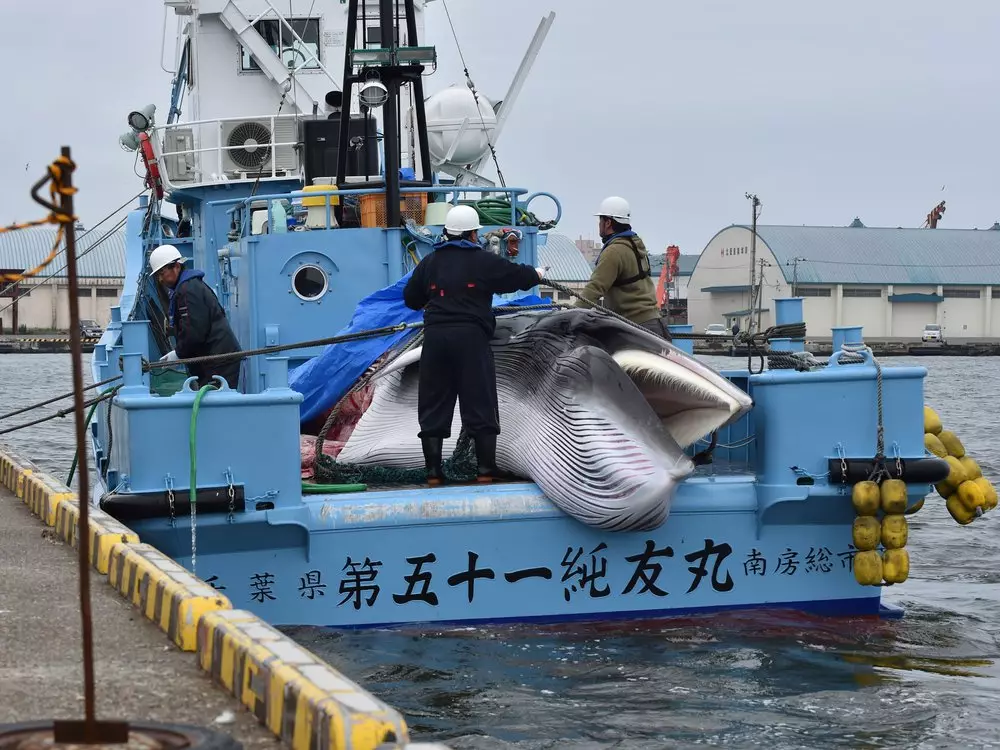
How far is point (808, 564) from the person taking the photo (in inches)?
316

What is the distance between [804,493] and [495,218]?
5.03 m

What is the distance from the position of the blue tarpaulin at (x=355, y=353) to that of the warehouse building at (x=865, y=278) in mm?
71435

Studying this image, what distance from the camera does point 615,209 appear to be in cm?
911

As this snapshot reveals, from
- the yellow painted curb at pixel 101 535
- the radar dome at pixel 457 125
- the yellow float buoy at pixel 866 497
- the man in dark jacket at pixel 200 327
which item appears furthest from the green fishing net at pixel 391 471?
the radar dome at pixel 457 125

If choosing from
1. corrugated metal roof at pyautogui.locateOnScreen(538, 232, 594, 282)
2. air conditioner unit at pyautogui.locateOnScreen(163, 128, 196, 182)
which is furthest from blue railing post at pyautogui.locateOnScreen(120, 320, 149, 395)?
corrugated metal roof at pyautogui.locateOnScreen(538, 232, 594, 282)

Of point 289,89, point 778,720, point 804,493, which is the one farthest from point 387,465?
point 289,89

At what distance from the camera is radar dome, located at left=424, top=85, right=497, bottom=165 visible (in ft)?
49.9

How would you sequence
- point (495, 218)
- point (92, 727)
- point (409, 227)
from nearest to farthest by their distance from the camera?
point (92, 727) < point (409, 227) < point (495, 218)

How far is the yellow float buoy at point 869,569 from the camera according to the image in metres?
7.65

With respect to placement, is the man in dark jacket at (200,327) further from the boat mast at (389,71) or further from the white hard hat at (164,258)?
the boat mast at (389,71)

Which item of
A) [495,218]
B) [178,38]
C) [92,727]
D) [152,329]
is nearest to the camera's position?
[92,727]

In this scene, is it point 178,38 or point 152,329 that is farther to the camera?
point 178,38

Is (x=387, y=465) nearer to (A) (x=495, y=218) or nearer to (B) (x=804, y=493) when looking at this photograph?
(B) (x=804, y=493)

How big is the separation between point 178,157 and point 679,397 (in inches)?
367
